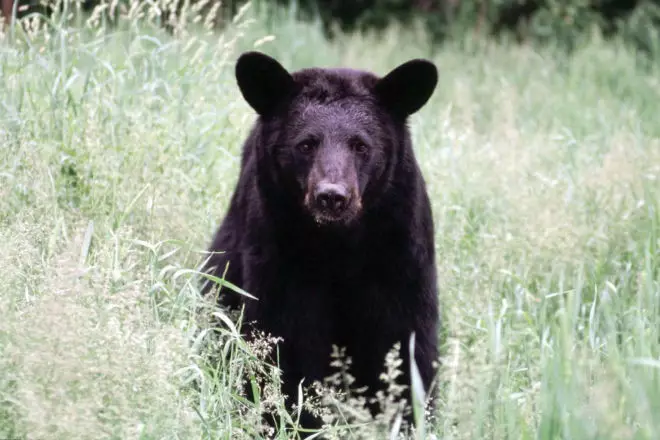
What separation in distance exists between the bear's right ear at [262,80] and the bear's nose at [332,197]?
1.93 ft

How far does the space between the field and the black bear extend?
7.9 inches

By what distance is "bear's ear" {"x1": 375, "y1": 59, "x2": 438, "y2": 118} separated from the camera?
380 centimetres

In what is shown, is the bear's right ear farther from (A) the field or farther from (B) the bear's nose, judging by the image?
(A) the field

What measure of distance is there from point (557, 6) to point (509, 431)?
11.8m

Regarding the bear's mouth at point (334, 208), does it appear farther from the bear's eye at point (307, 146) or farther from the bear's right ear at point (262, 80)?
the bear's right ear at point (262, 80)

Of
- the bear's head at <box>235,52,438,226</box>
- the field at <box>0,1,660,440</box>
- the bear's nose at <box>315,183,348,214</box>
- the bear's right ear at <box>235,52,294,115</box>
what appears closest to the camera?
the field at <box>0,1,660,440</box>

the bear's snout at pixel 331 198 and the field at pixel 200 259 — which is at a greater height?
Answer: the bear's snout at pixel 331 198

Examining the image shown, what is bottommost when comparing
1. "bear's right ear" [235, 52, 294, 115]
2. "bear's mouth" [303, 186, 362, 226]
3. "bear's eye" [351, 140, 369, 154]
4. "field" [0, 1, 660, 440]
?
"field" [0, 1, 660, 440]

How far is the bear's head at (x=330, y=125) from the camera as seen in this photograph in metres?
3.60

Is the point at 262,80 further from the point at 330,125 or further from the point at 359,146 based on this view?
the point at 359,146

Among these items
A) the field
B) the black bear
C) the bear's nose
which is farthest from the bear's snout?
the field

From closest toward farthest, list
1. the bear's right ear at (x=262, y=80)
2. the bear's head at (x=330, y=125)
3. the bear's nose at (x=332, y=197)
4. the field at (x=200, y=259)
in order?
the field at (x=200, y=259) < the bear's nose at (x=332, y=197) < the bear's head at (x=330, y=125) < the bear's right ear at (x=262, y=80)

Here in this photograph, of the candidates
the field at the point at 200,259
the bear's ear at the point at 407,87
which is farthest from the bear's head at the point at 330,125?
the field at the point at 200,259

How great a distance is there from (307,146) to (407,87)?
49 centimetres
